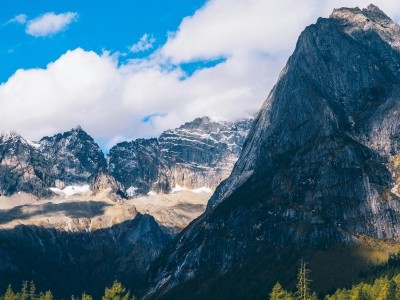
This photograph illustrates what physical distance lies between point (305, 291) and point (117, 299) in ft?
194

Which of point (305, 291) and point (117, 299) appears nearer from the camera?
point (305, 291)

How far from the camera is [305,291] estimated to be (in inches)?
7072

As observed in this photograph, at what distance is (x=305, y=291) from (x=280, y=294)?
14.2 meters

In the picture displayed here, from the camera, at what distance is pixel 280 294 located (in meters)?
192

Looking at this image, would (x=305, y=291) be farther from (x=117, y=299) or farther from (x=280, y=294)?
(x=117, y=299)

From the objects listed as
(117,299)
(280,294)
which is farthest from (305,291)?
(117,299)

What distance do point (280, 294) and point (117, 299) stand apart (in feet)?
166

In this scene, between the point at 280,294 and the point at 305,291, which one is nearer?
the point at 305,291

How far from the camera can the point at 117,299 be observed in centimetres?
19962
